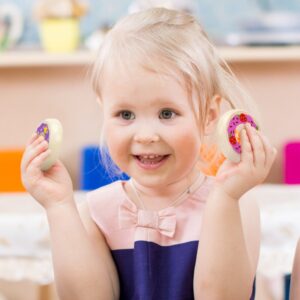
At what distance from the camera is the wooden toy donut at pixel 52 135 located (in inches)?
36.6

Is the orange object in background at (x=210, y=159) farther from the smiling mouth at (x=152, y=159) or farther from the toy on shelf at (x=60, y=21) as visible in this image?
the toy on shelf at (x=60, y=21)

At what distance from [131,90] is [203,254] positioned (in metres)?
0.19

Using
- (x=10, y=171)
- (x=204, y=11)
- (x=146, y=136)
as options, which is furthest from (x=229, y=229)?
(x=204, y=11)

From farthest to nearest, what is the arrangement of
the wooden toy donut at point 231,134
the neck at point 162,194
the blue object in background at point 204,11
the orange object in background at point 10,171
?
the blue object in background at point 204,11, the orange object in background at point 10,171, the neck at point 162,194, the wooden toy donut at point 231,134

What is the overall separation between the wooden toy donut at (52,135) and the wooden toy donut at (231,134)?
0.58ft

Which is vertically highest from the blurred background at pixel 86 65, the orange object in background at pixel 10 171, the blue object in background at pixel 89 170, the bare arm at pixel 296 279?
the bare arm at pixel 296 279

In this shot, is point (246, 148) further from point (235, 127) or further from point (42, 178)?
point (42, 178)

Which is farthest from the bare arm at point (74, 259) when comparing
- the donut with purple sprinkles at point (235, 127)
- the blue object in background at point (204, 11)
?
the blue object in background at point (204, 11)

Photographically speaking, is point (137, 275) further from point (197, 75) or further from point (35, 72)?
point (35, 72)

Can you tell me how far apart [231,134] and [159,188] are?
14 centimetres

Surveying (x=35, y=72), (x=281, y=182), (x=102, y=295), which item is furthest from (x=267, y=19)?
(x=102, y=295)

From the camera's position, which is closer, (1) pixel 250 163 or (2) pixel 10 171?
(1) pixel 250 163

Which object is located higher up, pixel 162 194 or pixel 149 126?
pixel 149 126

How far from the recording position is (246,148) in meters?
0.88
